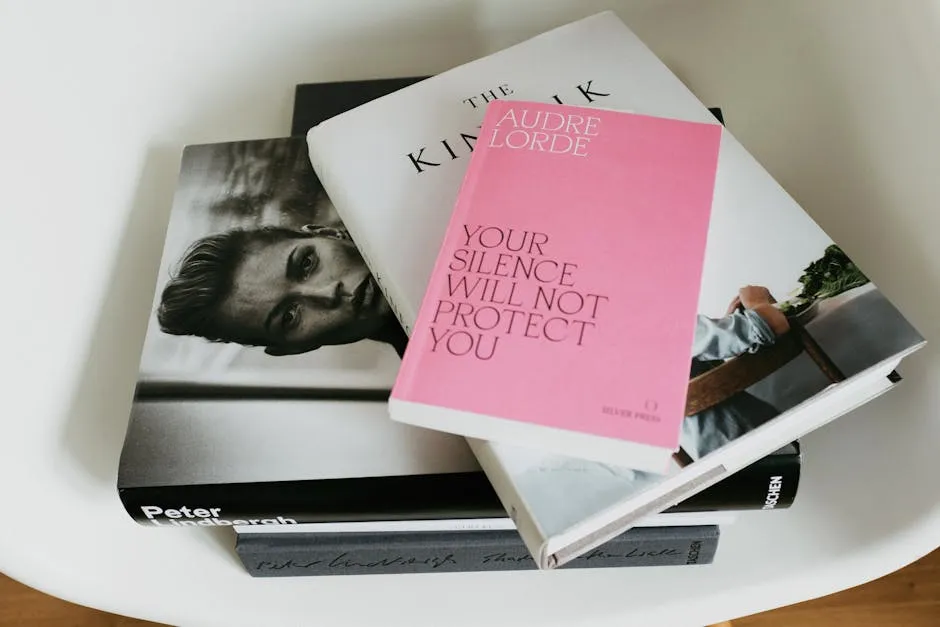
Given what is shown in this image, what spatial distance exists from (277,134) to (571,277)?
32 cm

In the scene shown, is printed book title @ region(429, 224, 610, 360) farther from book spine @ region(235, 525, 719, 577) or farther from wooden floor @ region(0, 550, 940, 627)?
wooden floor @ region(0, 550, 940, 627)

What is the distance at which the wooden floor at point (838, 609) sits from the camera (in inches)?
30.1

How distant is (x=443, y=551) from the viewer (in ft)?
1.57

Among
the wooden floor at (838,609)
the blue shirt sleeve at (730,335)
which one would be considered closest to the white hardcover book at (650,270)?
the blue shirt sleeve at (730,335)

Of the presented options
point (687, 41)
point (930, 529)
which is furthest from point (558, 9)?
point (930, 529)

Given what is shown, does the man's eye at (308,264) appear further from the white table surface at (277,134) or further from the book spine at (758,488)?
the book spine at (758,488)

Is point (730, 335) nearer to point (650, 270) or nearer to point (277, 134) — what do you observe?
point (650, 270)

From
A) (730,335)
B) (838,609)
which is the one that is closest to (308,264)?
(730,335)

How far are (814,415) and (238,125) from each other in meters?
0.46

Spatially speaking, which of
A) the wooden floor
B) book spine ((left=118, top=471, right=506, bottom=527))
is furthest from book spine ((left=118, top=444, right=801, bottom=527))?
the wooden floor

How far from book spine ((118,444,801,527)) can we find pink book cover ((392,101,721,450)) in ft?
0.26

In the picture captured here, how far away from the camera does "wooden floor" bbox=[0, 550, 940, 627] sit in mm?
764

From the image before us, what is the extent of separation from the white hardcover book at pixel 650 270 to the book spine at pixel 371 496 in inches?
1.2

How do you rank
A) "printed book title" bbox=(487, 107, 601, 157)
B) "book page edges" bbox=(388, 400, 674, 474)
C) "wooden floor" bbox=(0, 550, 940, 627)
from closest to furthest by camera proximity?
1. "book page edges" bbox=(388, 400, 674, 474)
2. "printed book title" bbox=(487, 107, 601, 157)
3. "wooden floor" bbox=(0, 550, 940, 627)
